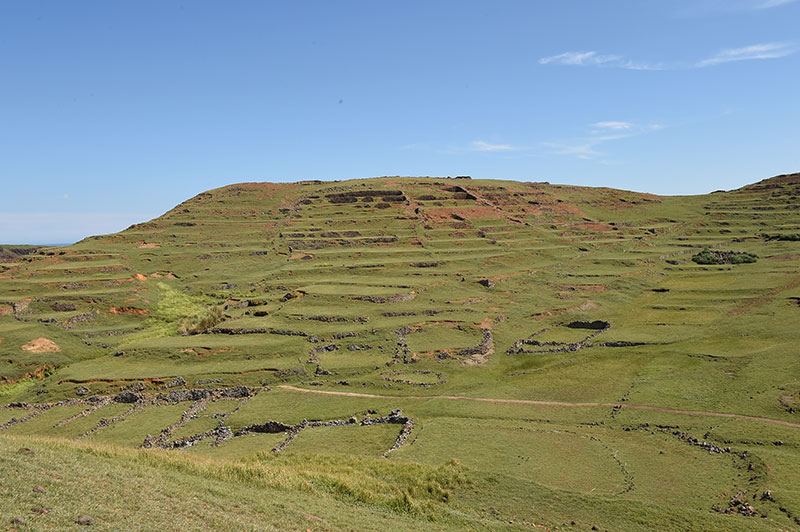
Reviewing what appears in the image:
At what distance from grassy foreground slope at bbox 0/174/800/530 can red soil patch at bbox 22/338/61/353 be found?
0.96 ft

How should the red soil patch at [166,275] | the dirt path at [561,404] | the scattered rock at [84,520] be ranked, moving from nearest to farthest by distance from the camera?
the scattered rock at [84,520]
the dirt path at [561,404]
the red soil patch at [166,275]

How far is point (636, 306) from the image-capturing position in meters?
75.1

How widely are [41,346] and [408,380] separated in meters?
42.9

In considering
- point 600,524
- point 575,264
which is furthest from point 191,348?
point 575,264

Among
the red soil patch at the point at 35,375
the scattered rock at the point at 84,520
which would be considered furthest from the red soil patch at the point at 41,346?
the scattered rock at the point at 84,520

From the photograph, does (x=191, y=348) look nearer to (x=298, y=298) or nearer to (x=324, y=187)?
(x=298, y=298)

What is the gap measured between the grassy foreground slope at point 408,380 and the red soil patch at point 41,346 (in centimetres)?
29

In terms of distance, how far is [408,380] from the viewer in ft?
160

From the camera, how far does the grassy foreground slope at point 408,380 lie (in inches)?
986

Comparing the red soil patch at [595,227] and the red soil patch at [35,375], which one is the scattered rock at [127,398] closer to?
the red soil patch at [35,375]

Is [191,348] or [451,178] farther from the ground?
[451,178]

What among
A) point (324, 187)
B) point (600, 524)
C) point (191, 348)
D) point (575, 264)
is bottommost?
point (600, 524)

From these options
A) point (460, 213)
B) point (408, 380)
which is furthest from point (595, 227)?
point (408, 380)

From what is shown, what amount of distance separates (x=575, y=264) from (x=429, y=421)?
70.3 metres
